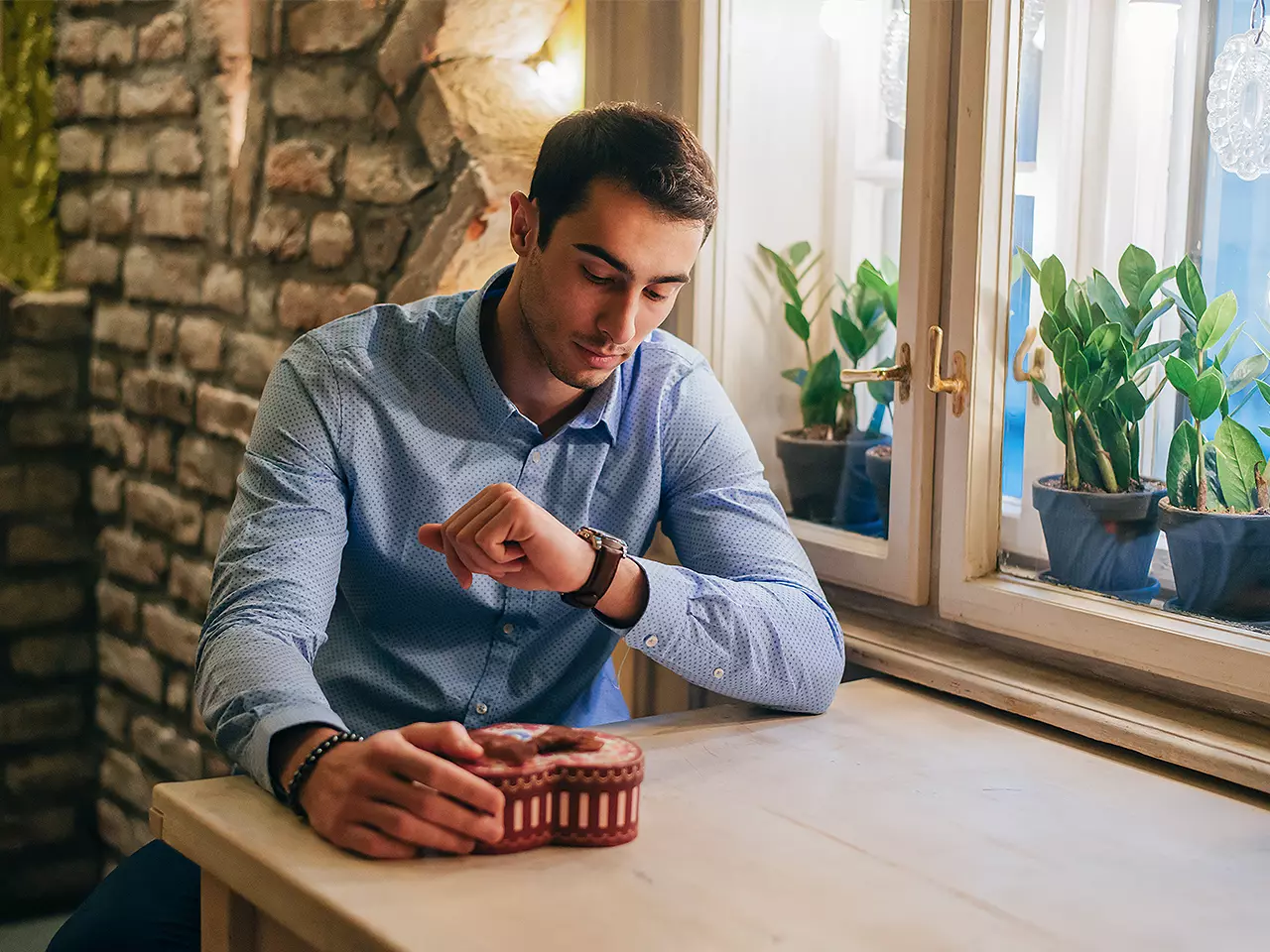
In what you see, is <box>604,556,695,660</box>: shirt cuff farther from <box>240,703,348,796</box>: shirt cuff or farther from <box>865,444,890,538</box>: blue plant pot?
<box>865,444,890,538</box>: blue plant pot

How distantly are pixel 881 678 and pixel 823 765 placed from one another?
45 centimetres

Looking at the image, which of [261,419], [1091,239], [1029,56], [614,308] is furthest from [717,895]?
[1029,56]

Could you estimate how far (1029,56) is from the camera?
176cm

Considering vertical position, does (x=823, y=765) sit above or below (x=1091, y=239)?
below

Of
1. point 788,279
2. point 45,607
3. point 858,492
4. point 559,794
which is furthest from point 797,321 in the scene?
point 45,607

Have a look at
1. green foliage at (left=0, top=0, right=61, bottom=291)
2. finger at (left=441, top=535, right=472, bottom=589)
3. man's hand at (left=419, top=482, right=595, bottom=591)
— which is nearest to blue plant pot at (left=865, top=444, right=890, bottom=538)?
man's hand at (left=419, top=482, right=595, bottom=591)

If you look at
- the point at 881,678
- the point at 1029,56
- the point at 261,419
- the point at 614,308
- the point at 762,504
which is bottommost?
the point at 881,678

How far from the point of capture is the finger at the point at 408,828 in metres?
1.20

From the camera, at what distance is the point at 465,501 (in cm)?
175

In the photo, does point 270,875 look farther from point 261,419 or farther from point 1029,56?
point 1029,56

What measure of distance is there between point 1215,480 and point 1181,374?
0.45 ft

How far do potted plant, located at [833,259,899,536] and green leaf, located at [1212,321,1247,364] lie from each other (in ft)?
1.78

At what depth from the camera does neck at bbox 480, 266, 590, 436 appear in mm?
1764

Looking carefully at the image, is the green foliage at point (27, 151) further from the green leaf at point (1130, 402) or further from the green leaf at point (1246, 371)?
the green leaf at point (1246, 371)
